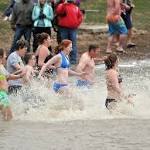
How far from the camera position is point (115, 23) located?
60.2ft

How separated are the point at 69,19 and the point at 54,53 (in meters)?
3.45

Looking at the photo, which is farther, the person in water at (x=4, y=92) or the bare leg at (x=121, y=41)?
the bare leg at (x=121, y=41)

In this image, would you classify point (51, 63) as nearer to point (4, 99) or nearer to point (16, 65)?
point (16, 65)

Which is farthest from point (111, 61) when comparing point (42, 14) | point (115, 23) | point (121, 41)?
point (121, 41)

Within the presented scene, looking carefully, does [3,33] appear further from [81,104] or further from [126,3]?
[81,104]

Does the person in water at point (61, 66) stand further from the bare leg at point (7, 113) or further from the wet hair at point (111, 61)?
the bare leg at point (7, 113)

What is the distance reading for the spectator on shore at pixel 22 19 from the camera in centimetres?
1723

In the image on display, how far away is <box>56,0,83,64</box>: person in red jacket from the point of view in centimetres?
1728

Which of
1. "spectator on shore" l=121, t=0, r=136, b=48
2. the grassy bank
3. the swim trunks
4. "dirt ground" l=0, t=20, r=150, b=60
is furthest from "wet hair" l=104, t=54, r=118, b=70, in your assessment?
the grassy bank

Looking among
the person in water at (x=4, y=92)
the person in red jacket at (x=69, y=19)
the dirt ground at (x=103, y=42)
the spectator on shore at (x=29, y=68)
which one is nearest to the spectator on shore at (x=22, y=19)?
the person in red jacket at (x=69, y=19)

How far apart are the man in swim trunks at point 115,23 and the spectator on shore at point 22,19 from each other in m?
2.02

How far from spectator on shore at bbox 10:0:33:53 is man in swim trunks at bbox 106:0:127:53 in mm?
2017

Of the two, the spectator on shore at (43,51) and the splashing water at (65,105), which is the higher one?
the spectator on shore at (43,51)

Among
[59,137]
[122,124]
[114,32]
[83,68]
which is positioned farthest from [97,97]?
[114,32]
